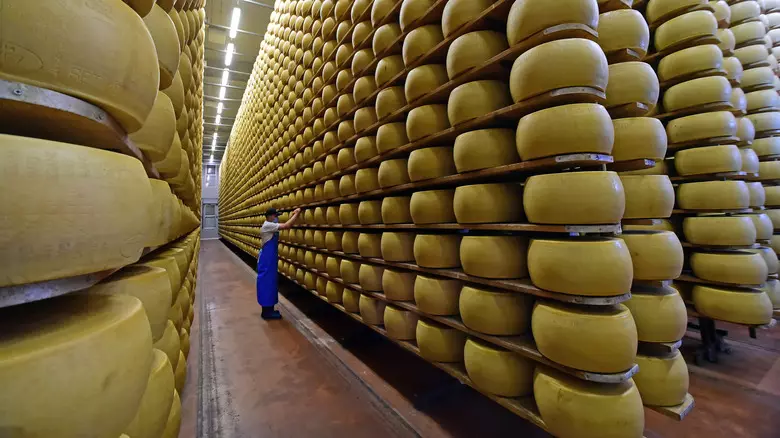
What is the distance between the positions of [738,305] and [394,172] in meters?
2.45

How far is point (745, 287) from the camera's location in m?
2.24

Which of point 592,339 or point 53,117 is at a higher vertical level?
point 53,117

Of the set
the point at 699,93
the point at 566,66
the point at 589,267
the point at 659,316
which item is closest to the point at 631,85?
the point at 566,66

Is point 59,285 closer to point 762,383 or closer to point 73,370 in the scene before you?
point 73,370

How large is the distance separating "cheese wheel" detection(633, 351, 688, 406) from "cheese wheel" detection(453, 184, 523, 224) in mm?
822

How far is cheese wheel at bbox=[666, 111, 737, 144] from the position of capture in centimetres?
219

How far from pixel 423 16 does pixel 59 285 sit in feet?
6.61

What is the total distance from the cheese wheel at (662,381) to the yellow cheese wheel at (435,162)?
1259 millimetres

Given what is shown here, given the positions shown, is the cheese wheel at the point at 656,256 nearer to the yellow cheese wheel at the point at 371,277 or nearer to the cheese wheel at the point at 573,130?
the cheese wheel at the point at 573,130

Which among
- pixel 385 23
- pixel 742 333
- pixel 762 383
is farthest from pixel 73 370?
pixel 742 333

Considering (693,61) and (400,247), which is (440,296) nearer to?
(400,247)

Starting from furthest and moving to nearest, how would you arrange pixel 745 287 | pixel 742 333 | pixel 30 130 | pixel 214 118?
pixel 214 118
pixel 742 333
pixel 745 287
pixel 30 130

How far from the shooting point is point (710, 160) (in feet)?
7.27

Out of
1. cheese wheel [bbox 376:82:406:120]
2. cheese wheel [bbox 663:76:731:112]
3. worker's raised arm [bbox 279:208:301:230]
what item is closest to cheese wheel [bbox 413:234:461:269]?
cheese wheel [bbox 376:82:406:120]
